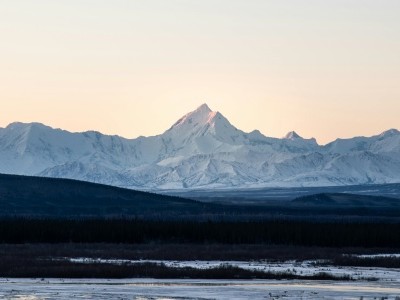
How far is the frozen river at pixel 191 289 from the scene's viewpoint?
61719 mm

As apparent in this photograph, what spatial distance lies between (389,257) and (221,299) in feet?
115

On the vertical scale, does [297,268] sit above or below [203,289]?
above

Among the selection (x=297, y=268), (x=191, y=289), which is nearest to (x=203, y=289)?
(x=191, y=289)

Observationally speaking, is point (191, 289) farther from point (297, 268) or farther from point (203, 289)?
point (297, 268)

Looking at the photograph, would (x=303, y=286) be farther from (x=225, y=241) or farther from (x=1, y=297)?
(x=225, y=241)

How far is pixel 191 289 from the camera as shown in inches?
2601

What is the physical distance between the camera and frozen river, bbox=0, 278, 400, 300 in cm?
6172

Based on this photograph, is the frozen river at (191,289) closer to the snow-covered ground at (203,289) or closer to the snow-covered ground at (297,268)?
the snow-covered ground at (203,289)

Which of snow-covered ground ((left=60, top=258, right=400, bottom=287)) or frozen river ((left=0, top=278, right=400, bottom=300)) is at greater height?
snow-covered ground ((left=60, top=258, right=400, bottom=287))

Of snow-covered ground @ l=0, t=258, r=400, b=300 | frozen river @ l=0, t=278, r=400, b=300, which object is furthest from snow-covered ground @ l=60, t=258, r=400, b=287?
frozen river @ l=0, t=278, r=400, b=300

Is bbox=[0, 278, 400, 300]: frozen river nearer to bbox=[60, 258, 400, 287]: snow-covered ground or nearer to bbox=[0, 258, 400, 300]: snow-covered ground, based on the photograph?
bbox=[0, 258, 400, 300]: snow-covered ground

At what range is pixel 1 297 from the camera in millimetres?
59719

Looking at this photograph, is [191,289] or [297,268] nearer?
[191,289]

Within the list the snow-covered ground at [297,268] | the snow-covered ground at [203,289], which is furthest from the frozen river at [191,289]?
the snow-covered ground at [297,268]
